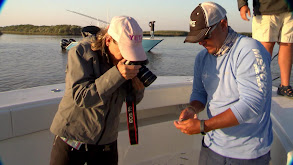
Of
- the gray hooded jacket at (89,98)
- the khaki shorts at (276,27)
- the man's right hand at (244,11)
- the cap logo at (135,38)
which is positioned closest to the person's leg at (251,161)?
the gray hooded jacket at (89,98)

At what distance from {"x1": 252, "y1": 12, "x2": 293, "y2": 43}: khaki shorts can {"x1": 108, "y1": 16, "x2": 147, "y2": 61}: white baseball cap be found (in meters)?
1.65

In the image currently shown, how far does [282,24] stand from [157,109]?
151cm

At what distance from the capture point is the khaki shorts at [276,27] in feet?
7.79

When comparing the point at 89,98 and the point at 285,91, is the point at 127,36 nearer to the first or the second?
the point at 89,98

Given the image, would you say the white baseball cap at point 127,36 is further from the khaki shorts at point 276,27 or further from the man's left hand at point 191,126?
the khaki shorts at point 276,27

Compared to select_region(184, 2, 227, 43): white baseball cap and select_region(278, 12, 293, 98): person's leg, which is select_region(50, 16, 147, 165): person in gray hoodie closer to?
select_region(184, 2, 227, 43): white baseball cap

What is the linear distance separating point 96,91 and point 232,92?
0.71 meters

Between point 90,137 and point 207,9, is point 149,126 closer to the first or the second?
point 90,137

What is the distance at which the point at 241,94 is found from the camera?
1210 mm

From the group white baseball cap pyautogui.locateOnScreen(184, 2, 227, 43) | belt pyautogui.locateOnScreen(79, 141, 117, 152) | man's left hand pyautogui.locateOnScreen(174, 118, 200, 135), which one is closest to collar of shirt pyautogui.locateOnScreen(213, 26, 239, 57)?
white baseball cap pyautogui.locateOnScreen(184, 2, 227, 43)

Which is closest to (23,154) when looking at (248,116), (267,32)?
(248,116)

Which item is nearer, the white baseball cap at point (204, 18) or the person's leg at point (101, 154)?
the white baseball cap at point (204, 18)

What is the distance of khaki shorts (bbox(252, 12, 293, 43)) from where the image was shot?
7.79 feet

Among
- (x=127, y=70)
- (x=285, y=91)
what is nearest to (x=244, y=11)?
(x=285, y=91)
